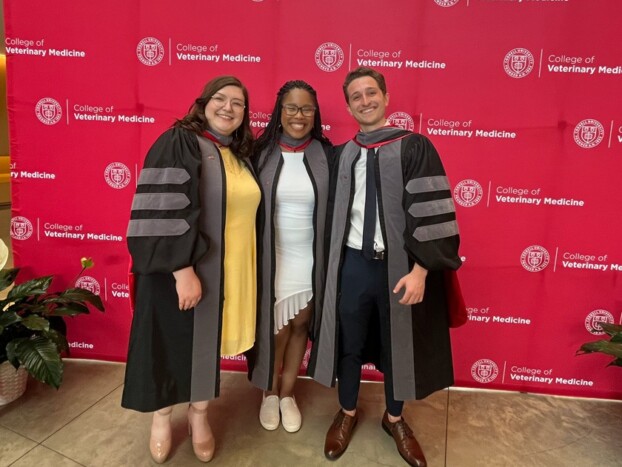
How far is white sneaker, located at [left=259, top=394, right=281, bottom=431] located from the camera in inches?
90.0

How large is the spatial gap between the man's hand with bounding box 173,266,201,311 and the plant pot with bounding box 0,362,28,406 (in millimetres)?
1330

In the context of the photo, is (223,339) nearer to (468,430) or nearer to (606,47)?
(468,430)

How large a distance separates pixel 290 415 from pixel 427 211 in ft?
4.26

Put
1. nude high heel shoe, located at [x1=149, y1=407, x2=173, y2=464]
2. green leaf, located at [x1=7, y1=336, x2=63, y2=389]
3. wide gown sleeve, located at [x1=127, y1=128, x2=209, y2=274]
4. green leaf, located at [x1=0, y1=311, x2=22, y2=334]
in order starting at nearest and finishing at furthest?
1. wide gown sleeve, located at [x1=127, y1=128, x2=209, y2=274]
2. nude high heel shoe, located at [x1=149, y1=407, x2=173, y2=464]
3. green leaf, located at [x1=7, y1=336, x2=63, y2=389]
4. green leaf, located at [x1=0, y1=311, x2=22, y2=334]

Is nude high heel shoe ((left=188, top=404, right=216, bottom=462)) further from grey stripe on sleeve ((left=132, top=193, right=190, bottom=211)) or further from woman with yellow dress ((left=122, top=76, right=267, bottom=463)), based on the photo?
grey stripe on sleeve ((left=132, top=193, right=190, bottom=211))

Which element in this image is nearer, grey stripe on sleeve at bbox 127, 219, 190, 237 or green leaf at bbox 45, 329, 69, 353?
grey stripe on sleeve at bbox 127, 219, 190, 237

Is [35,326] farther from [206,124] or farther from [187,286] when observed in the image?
[206,124]

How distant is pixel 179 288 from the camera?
1749 millimetres

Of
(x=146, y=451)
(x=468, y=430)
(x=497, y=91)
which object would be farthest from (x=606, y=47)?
(x=146, y=451)

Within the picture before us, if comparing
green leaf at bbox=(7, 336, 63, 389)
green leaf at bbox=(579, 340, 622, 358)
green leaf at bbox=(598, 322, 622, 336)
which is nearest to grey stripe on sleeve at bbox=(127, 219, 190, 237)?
green leaf at bbox=(7, 336, 63, 389)

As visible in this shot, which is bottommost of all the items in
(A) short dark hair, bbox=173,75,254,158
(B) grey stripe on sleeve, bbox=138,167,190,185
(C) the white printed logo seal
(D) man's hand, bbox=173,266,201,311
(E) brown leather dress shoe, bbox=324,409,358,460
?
(E) brown leather dress shoe, bbox=324,409,358,460

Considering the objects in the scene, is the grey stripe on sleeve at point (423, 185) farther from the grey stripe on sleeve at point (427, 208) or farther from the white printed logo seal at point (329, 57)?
the white printed logo seal at point (329, 57)

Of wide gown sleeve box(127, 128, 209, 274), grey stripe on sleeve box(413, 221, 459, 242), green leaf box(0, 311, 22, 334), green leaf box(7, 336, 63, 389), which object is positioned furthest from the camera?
green leaf box(0, 311, 22, 334)

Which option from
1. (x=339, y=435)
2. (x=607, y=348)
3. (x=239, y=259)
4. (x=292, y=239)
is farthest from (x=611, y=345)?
(x=239, y=259)
